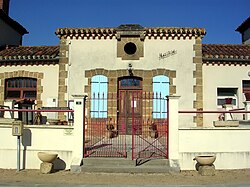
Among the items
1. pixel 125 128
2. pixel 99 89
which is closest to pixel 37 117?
pixel 99 89

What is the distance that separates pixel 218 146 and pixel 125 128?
3213 mm

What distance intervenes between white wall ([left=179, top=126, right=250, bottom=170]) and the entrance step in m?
0.72

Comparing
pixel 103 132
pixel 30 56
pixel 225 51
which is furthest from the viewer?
pixel 225 51

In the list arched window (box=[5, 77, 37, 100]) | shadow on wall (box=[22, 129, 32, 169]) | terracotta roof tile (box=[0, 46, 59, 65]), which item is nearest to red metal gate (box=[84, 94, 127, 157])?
shadow on wall (box=[22, 129, 32, 169])

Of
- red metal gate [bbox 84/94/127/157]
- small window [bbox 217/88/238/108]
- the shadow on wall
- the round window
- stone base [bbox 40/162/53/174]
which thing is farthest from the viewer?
small window [bbox 217/88/238/108]

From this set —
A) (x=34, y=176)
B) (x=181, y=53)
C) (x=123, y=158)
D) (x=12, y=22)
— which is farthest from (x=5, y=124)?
(x=12, y=22)

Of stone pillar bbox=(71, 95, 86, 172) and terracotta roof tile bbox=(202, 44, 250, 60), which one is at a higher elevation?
terracotta roof tile bbox=(202, 44, 250, 60)

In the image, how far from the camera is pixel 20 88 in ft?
46.5

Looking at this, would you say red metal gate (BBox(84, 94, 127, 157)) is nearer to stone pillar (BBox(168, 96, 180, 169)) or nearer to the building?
the building

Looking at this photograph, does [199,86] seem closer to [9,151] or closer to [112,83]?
[112,83]

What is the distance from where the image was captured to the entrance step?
799cm

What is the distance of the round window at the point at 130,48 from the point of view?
518 inches

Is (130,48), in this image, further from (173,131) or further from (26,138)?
(26,138)

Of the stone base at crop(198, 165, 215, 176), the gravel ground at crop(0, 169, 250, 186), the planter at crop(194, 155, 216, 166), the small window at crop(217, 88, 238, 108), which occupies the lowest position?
the gravel ground at crop(0, 169, 250, 186)
